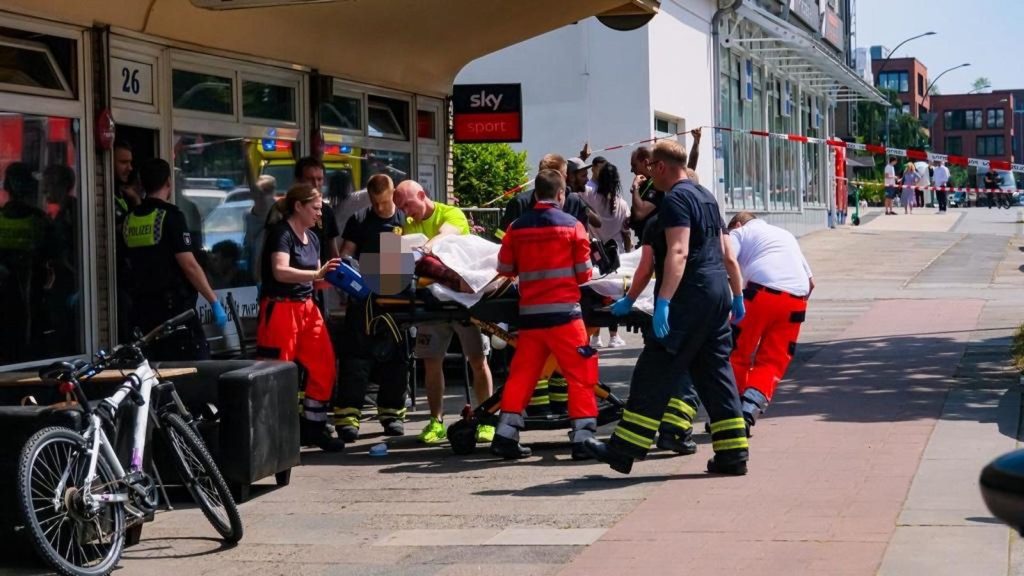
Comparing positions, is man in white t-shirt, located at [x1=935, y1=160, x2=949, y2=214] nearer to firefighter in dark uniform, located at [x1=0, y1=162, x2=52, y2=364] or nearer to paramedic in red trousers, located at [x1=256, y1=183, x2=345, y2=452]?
paramedic in red trousers, located at [x1=256, y1=183, x2=345, y2=452]

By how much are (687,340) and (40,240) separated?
4315 mm

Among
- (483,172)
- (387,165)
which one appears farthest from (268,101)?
(483,172)

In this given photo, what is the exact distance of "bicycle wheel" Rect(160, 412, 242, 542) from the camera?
7.20 m

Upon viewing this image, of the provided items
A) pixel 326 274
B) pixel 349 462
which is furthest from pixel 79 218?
pixel 349 462

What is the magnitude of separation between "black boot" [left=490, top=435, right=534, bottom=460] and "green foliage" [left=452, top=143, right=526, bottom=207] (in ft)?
53.5

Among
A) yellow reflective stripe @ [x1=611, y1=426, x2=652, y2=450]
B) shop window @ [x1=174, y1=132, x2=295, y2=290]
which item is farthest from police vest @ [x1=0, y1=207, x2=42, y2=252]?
yellow reflective stripe @ [x1=611, y1=426, x2=652, y2=450]

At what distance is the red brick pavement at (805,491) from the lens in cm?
655

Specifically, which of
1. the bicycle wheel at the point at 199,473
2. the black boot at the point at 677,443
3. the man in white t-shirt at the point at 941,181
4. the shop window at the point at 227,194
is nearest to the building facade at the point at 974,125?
the man in white t-shirt at the point at 941,181

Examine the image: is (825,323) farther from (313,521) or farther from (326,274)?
(313,521)

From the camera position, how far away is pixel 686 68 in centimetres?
2945

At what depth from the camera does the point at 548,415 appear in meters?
10.4

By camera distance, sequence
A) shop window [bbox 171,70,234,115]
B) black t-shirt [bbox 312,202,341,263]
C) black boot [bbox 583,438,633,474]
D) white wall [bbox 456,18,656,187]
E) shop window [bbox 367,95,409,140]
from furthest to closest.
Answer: white wall [bbox 456,18,656,187] → shop window [bbox 367,95,409,140] → black t-shirt [bbox 312,202,341,263] → shop window [bbox 171,70,234,115] → black boot [bbox 583,438,633,474]

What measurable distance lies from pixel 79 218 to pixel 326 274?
179cm

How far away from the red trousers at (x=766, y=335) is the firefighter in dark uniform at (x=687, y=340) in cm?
108
